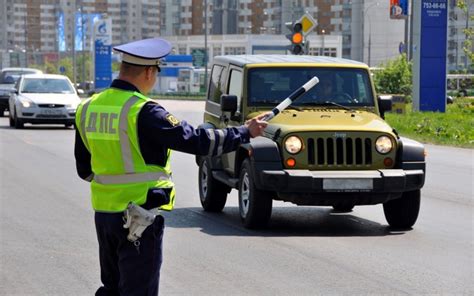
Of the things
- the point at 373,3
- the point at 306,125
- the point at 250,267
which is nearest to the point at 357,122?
the point at 306,125

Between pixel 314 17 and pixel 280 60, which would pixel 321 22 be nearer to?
pixel 314 17

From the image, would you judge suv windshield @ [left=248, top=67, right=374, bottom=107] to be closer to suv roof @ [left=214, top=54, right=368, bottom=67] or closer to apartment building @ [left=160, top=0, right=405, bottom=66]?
suv roof @ [left=214, top=54, right=368, bottom=67]

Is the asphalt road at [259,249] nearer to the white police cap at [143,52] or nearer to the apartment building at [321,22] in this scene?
the white police cap at [143,52]

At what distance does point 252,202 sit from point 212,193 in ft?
5.99

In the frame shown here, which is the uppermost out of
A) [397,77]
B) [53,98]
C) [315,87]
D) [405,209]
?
[315,87]

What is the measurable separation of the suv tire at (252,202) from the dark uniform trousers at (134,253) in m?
6.31

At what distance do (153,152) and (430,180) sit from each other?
13158 millimetres

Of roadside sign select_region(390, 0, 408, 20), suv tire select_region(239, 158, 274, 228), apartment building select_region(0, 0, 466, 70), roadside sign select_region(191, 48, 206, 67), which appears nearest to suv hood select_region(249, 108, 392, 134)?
suv tire select_region(239, 158, 274, 228)

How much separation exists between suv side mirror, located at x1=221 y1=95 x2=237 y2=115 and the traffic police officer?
7012 millimetres

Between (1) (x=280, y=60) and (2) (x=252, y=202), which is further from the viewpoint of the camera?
(1) (x=280, y=60)

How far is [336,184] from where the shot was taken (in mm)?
11664

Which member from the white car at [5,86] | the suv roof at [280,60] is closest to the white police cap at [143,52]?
the suv roof at [280,60]

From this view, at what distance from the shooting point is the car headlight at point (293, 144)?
1183 cm

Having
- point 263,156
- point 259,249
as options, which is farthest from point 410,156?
point 259,249
